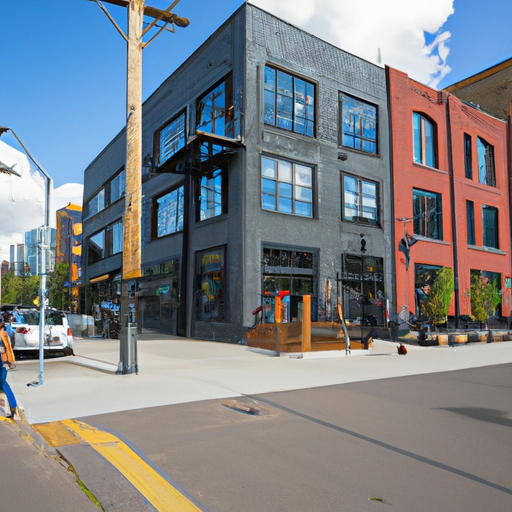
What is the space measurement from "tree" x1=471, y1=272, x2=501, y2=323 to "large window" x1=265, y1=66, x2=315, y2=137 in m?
13.6

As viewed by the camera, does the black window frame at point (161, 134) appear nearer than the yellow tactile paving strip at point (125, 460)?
No

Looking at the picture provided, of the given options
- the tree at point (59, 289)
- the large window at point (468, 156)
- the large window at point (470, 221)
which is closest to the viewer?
the large window at point (470, 221)

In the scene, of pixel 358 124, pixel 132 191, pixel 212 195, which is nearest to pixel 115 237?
pixel 212 195

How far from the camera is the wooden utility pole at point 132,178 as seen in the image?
1088 centimetres

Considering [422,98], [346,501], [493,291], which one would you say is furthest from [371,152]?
[346,501]

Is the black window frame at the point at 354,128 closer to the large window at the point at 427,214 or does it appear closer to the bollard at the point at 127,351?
the large window at the point at 427,214

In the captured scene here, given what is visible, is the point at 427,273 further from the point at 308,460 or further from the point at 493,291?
the point at 308,460

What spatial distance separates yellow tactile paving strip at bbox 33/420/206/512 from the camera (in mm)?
4014

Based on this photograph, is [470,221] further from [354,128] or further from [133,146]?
[133,146]

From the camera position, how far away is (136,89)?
12023 mm

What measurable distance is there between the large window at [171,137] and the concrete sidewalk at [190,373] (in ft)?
37.2

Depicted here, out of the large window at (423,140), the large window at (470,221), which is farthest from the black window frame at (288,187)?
the large window at (470,221)

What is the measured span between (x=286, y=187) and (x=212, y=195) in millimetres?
3276

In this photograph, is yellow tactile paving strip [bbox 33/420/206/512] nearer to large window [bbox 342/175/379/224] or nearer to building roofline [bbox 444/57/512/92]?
large window [bbox 342/175/379/224]
